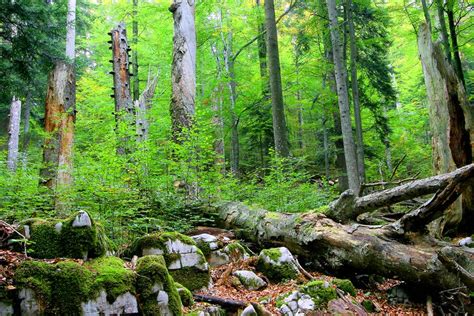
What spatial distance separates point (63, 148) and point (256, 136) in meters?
9.23

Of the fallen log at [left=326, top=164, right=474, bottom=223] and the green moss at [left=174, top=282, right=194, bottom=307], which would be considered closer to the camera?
the green moss at [left=174, top=282, right=194, bottom=307]

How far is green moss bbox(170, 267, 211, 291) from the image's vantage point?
4359mm

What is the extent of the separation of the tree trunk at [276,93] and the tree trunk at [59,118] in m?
5.79

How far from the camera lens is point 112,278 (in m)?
3.16

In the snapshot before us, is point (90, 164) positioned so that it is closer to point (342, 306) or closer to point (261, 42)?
point (342, 306)

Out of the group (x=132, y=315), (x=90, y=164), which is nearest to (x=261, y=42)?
(x=90, y=164)

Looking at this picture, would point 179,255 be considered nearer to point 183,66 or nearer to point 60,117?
point 60,117

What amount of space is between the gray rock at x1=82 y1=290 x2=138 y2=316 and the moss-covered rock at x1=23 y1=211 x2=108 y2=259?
2.14 ft

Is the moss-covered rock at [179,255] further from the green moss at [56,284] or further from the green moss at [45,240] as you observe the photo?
the green moss at [56,284]

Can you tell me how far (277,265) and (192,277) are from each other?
4.35 feet

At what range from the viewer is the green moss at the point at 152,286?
3.21 m

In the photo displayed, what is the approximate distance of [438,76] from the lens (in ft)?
23.6

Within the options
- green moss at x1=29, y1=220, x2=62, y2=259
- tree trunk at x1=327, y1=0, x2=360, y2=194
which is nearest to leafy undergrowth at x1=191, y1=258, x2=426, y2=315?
green moss at x1=29, y1=220, x2=62, y2=259

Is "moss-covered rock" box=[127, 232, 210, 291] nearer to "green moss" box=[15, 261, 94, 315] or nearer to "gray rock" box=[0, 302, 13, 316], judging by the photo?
"green moss" box=[15, 261, 94, 315]
